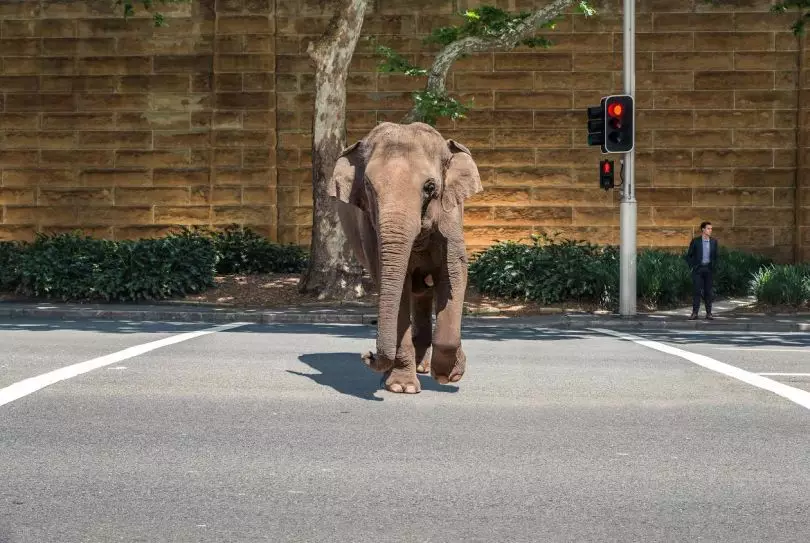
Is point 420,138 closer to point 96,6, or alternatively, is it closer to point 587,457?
point 587,457

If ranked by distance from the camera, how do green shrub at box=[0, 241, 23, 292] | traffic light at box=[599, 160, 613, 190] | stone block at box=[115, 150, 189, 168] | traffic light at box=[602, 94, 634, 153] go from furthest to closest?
stone block at box=[115, 150, 189, 168] < green shrub at box=[0, 241, 23, 292] < traffic light at box=[599, 160, 613, 190] < traffic light at box=[602, 94, 634, 153]

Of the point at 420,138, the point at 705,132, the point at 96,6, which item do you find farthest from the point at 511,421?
the point at 96,6

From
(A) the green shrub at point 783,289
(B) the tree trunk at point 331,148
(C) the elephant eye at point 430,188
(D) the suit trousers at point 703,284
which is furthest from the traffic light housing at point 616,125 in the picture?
(C) the elephant eye at point 430,188

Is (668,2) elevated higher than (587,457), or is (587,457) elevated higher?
(668,2)

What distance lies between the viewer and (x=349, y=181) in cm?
1151

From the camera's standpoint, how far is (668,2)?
27.7 metres

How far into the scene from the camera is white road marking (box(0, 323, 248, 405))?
450 inches

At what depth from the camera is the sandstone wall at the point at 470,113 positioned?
2775 cm

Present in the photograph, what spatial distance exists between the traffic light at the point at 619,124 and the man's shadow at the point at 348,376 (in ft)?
29.4

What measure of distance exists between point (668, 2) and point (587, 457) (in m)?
20.9

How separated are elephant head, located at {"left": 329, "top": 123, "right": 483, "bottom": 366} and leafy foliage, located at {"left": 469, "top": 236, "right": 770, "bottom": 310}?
1239 cm

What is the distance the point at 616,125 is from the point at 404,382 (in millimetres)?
11777

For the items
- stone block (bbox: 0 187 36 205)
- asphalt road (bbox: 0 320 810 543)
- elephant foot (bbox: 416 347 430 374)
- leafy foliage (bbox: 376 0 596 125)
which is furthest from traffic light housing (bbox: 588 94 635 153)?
stone block (bbox: 0 187 36 205)

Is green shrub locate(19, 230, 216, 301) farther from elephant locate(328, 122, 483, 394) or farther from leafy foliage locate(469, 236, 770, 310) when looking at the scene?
elephant locate(328, 122, 483, 394)
